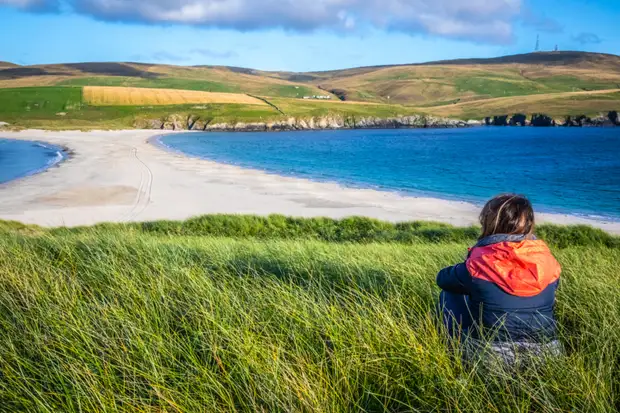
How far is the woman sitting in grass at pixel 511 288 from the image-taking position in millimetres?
3283

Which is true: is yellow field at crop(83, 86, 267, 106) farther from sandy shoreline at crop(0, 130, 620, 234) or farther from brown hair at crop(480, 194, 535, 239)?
brown hair at crop(480, 194, 535, 239)

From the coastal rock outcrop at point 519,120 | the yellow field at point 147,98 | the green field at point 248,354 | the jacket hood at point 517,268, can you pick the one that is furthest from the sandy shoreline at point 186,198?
the coastal rock outcrop at point 519,120

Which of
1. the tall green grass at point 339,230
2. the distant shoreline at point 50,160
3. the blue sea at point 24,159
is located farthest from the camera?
the blue sea at point 24,159

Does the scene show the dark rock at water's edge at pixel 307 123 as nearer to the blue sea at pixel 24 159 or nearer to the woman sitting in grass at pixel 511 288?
the blue sea at pixel 24 159

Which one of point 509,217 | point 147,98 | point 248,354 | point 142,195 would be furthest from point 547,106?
point 248,354

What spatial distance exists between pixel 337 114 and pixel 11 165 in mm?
117051

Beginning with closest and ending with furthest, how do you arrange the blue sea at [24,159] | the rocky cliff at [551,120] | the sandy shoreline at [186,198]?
the sandy shoreline at [186,198]
the blue sea at [24,159]
the rocky cliff at [551,120]

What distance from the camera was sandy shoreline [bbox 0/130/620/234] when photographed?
24297 millimetres

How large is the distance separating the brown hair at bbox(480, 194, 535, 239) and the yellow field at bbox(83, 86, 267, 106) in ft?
513

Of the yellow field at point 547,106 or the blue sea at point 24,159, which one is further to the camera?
the yellow field at point 547,106

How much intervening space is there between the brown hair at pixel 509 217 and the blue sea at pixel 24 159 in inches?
1590

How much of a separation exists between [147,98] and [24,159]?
112 m

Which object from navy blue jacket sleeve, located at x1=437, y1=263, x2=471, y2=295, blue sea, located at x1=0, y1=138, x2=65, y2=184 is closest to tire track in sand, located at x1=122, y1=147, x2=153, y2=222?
blue sea, located at x1=0, y1=138, x2=65, y2=184

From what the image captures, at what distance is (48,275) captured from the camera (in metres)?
4.75
